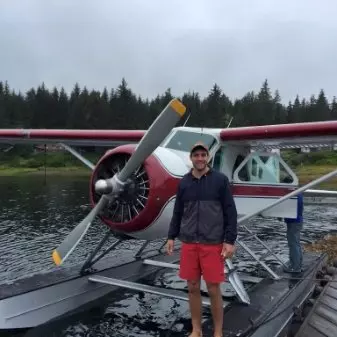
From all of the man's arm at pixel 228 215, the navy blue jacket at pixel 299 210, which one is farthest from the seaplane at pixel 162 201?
the man's arm at pixel 228 215

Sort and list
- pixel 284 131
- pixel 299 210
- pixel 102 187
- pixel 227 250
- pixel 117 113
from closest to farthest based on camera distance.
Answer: pixel 227 250 < pixel 102 187 < pixel 284 131 < pixel 299 210 < pixel 117 113

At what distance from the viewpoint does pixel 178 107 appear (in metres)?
4.86

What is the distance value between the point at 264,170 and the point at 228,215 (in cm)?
300

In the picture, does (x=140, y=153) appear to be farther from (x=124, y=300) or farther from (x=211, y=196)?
(x=124, y=300)

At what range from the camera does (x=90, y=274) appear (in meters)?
7.21

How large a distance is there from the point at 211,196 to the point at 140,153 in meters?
1.14

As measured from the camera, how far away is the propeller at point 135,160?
4.93 meters

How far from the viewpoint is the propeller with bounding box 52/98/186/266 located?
4.93 meters

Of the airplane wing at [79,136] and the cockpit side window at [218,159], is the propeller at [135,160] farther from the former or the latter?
the airplane wing at [79,136]

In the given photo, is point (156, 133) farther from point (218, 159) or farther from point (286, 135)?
point (286, 135)

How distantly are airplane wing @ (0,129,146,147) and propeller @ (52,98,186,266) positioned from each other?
216cm

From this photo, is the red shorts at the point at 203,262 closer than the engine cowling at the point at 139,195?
Yes

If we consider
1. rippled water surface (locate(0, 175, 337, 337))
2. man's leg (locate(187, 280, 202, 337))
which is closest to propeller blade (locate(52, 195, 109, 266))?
rippled water surface (locate(0, 175, 337, 337))

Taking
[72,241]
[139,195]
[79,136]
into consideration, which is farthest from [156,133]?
[79,136]
